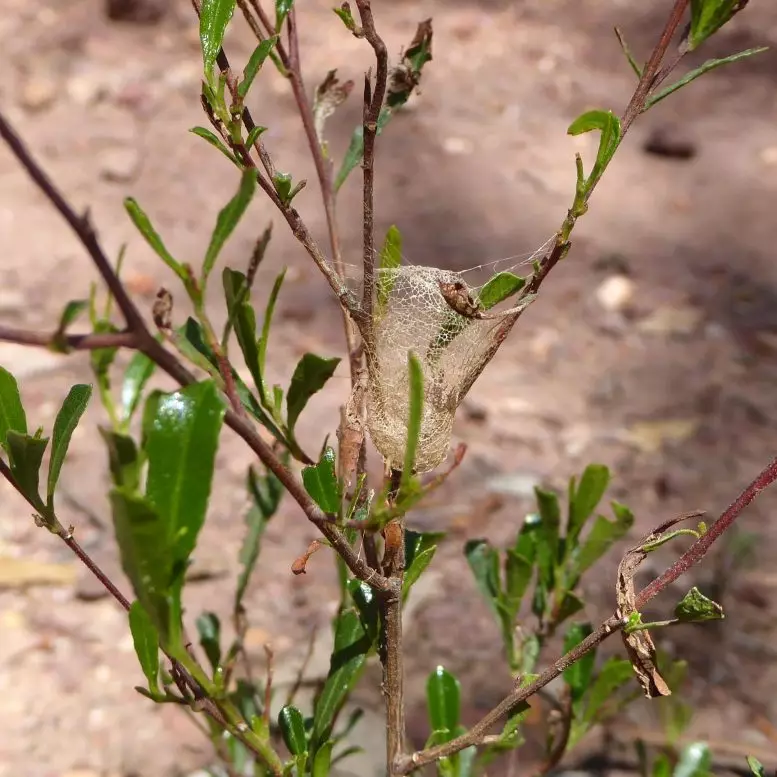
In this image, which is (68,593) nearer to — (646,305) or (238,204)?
(238,204)

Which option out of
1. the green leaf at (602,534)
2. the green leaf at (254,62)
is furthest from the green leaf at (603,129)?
the green leaf at (602,534)

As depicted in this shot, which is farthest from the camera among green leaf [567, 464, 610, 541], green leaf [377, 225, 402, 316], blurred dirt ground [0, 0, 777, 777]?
blurred dirt ground [0, 0, 777, 777]

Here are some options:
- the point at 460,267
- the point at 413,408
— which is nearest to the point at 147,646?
the point at 413,408

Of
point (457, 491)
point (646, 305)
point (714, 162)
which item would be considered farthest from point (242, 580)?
point (714, 162)

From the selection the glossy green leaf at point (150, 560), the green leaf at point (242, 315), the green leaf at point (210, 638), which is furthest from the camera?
the green leaf at point (210, 638)

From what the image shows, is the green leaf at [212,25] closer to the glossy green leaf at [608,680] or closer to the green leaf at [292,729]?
the green leaf at [292,729]

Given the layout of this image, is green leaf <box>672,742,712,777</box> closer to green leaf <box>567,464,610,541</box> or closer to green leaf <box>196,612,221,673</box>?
green leaf <box>567,464,610,541</box>

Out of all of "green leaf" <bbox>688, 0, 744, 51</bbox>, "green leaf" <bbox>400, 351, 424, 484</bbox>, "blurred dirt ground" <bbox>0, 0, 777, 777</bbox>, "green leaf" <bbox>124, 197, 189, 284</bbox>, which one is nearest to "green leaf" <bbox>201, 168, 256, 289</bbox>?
"green leaf" <bbox>124, 197, 189, 284</bbox>
